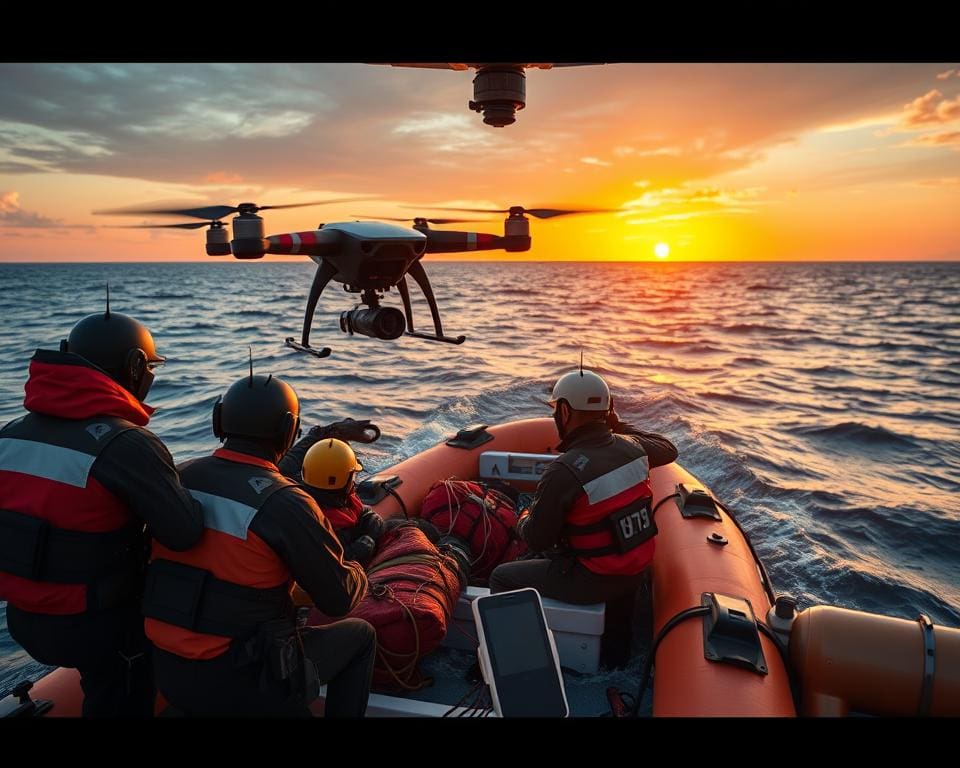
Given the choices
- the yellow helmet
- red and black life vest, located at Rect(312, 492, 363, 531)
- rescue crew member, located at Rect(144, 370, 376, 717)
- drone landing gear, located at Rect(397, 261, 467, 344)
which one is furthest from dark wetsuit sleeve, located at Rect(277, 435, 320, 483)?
rescue crew member, located at Rect(144, 370, 376, 717)

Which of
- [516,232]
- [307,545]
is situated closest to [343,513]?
[307,545]

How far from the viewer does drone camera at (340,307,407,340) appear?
4.08 meters

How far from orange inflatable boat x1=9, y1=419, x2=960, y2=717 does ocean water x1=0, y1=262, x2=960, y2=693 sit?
2.62 metres

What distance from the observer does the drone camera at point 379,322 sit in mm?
4082

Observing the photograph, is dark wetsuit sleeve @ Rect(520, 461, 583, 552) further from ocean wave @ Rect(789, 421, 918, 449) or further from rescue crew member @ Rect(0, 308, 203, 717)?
ocean wave @ Rect(789, 421, 918, 449)

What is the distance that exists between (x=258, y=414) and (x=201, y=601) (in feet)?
2.07

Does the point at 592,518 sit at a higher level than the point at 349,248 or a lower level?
lower

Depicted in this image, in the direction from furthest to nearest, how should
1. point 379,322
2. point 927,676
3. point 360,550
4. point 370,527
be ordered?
point 379,322 < point 370,527 < point 360,550 < point 927,676

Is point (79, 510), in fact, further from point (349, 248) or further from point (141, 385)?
point (349, 248)

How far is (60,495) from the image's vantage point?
1.96 metres

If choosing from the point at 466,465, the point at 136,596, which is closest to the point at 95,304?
the point at 466,465

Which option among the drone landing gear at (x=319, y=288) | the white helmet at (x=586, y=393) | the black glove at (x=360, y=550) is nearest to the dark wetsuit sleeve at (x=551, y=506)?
the white helmet at (x=586, y=393)

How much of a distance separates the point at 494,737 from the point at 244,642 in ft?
3.33
